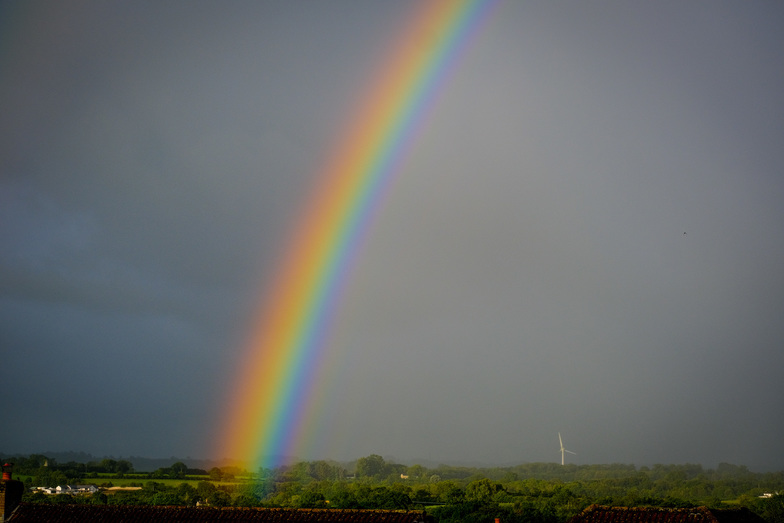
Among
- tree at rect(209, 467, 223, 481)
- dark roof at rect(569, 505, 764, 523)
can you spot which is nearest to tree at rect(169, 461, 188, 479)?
tree at rect(209, 467, 223, 481)

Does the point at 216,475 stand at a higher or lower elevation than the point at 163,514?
higher

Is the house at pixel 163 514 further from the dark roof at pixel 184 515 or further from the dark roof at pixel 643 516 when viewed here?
the dark roof at pixel 643 516

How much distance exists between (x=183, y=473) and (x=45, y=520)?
13556 centimetres

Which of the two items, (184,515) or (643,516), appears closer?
(643,516)

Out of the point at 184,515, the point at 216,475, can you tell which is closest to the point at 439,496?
the point at 216,475

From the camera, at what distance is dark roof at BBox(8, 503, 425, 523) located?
95.5 feet

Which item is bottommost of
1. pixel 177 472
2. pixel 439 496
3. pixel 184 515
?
pixel 184 515

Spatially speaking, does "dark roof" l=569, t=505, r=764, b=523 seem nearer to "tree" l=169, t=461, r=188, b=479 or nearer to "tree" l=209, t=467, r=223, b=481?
"tree" l=169, t=461, r=188, b=479

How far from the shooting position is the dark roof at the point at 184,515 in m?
29.1

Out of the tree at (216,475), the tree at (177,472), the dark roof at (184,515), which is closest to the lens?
the dark roof at (184,515)

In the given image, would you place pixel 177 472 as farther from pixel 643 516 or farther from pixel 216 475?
pixel 643 516

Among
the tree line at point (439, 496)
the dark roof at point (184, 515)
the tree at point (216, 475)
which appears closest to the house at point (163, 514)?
the dark roof at point (184, 515)

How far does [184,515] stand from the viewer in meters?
29.6

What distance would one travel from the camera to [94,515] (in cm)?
2995
